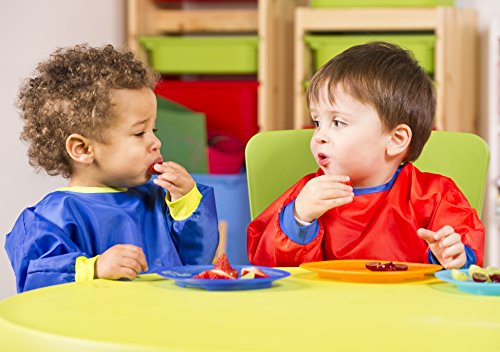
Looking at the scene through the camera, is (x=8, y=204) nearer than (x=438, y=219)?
No

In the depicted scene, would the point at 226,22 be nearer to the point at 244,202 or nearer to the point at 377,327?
the point at 244,202

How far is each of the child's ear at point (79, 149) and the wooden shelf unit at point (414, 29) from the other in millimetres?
2424

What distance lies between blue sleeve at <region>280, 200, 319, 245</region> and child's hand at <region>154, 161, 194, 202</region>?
0.17 metres

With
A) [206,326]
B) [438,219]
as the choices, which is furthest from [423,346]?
[438,219]

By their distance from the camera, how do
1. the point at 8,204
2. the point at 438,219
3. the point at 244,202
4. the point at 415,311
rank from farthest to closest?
the point at 244,202 → the point at 8,204 → the point at 438,219 → the point at 415,311

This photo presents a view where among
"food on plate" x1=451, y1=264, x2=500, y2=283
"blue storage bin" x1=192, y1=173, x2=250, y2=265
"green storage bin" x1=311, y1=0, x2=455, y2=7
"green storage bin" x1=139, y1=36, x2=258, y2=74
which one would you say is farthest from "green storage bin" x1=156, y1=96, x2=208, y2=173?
"food on plate" x1=451, y1=264, x2=500, y2=283

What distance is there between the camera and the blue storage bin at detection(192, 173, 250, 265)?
3.29m

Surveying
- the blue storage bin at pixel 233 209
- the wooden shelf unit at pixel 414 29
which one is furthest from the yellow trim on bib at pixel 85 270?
the wooden shelf unit at pixel 414 29

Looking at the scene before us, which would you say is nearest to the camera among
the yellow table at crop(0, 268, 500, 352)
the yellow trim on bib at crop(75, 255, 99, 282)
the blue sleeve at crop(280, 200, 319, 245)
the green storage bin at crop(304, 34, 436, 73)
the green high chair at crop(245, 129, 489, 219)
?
the yellow table at crop(0, 268, 500, 352)

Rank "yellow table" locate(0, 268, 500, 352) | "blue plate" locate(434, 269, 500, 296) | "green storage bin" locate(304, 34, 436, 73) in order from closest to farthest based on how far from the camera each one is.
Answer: "yellow table" locate(0, 268, 500, 352), "blue plate" locate(434, 269, 500, 296), "green storage bin" locate(304, 34, 436, 73)

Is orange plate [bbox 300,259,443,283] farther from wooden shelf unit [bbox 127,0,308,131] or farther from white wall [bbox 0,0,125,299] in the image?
wooden shelf unit [bbox 127,0,308,131]

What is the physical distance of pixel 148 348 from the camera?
67cm

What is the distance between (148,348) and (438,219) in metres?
0.77

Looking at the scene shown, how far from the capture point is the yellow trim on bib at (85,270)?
116cm
